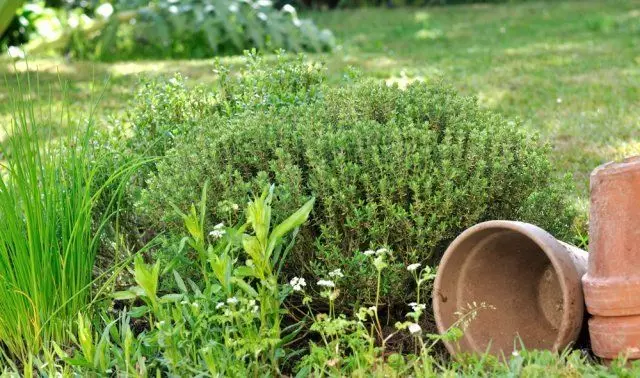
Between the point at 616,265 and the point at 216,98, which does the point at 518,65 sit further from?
the point at 616,265

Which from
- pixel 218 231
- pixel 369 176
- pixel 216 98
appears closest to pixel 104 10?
pixel 216 98

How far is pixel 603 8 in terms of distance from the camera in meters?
12.5

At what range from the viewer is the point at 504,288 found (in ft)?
10.9

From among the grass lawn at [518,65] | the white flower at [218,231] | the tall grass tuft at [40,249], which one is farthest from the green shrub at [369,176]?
the grass lawn at [518,65]

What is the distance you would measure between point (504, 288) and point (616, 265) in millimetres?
579

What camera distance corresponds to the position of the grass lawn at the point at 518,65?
5820 mm

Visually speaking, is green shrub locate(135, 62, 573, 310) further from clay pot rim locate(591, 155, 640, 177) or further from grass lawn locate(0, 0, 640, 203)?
grass lawn locate(0, 0, 640, 203)

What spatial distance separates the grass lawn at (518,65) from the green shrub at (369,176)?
62cm

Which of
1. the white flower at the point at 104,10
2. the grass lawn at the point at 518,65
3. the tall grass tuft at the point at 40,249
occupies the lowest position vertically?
the grass lawn at the point at 518,65

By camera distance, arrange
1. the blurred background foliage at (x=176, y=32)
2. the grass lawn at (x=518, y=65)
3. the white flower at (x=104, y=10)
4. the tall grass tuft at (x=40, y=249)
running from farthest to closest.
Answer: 1. the white flower at (x=104, y=10)
2. the blurred background foliage at (x=176, y=32)
3. the grass lawn at (x=518, y=65)
4. the tall grass tuft at (x=40, y=249)

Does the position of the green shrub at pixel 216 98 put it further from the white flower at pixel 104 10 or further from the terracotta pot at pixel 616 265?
the white flower at pixel 104 10

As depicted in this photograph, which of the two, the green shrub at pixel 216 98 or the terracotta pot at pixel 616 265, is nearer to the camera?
the terracotta pot at pixel 616 265

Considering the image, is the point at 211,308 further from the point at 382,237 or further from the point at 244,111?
the point at 244,111

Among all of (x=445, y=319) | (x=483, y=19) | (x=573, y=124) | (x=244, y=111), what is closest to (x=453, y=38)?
(x=483, y=19)
